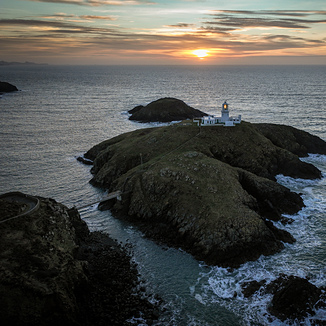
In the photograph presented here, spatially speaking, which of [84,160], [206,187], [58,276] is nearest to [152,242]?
[206,187]

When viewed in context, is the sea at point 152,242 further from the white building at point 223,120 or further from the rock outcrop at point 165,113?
the white building at point 223,120

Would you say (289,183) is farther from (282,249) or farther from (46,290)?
(46,290)

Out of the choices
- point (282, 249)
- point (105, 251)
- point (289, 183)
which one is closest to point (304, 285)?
point (282, 249)

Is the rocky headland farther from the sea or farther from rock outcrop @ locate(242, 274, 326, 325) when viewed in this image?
rock outcrop @ locate(242, 274, 326, 325)

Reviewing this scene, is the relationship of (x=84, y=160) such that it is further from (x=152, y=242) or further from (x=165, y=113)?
(x=165, y=113)

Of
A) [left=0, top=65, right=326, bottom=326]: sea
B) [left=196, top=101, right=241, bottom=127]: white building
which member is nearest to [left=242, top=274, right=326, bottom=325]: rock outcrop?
[left=0, top=65, right=326, bottom=326]: sea

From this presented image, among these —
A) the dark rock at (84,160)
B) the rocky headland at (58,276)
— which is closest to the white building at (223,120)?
the dark rock at (84,160)
